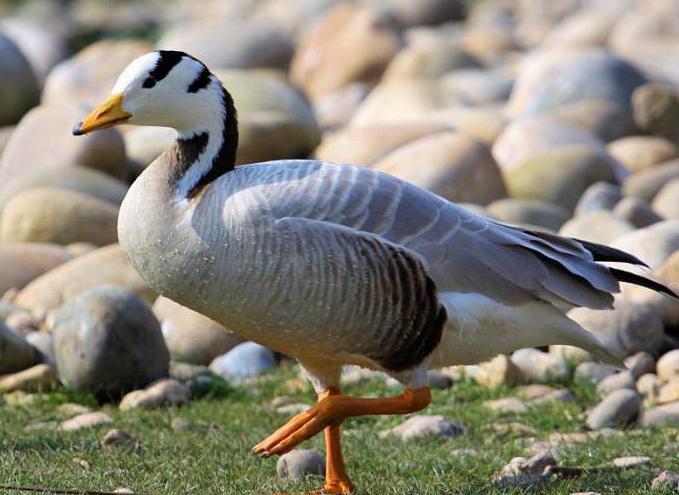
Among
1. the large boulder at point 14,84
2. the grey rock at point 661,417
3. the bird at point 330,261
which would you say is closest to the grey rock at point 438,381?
the grey rock at point 661,417

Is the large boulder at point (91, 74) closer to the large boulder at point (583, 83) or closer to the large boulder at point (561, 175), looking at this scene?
the large boulder at point (583, 83)

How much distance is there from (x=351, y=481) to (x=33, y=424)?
2.61 meters

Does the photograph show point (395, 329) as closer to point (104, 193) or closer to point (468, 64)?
point (104, 193)

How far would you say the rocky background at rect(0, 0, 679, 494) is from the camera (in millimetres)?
9055

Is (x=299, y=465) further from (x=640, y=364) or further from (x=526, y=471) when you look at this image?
(x=640, y=364)

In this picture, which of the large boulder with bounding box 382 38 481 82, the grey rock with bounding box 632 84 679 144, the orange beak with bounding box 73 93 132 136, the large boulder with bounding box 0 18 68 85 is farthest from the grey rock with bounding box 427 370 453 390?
the large boulder with bounding box 0 18 68 85

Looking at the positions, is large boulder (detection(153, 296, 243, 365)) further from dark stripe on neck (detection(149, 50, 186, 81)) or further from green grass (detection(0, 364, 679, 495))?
dark stripe on neck (detection(149, 50, 186, 81))

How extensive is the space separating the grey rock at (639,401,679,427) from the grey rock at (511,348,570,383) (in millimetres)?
1064

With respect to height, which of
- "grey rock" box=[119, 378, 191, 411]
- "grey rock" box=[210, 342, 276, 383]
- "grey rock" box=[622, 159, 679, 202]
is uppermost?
"grey rock" box=[622, 159, 679, 202]

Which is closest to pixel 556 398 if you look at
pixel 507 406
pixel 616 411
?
pixel 507 406

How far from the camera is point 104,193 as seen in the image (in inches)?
520

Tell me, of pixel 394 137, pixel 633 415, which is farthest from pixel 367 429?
pixel 394 137

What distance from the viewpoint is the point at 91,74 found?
73.7 feet

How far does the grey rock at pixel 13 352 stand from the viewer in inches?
370
